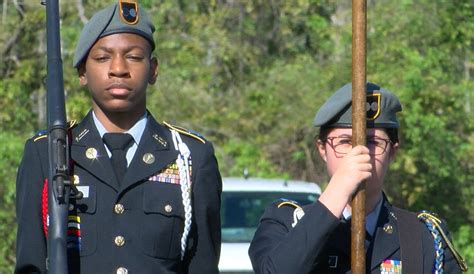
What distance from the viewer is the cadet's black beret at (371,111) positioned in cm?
413

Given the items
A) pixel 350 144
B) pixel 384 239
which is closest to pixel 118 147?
pixel 350 144

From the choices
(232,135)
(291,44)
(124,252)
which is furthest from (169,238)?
(291,44)

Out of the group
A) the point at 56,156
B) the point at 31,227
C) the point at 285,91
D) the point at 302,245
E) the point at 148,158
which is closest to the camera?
the point at 302,245

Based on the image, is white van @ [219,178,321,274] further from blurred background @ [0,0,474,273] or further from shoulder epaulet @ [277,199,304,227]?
shoulder epaulet @ [277,199,304,227]

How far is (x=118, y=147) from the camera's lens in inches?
168

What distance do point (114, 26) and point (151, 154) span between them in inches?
16.7

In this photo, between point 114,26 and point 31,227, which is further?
point 114,26

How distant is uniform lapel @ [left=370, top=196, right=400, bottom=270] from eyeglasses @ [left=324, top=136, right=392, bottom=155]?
0.22 meters

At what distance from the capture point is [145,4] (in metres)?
A: 14.6

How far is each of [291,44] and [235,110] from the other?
3.95 m

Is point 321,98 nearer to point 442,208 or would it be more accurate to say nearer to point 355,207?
point 442,208

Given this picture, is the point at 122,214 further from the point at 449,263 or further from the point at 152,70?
the point at 449,263

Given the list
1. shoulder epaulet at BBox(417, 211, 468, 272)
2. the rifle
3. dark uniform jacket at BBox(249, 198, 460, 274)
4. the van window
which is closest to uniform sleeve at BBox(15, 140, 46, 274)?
the rifle

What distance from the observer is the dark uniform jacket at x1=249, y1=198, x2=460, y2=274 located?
3818mm
